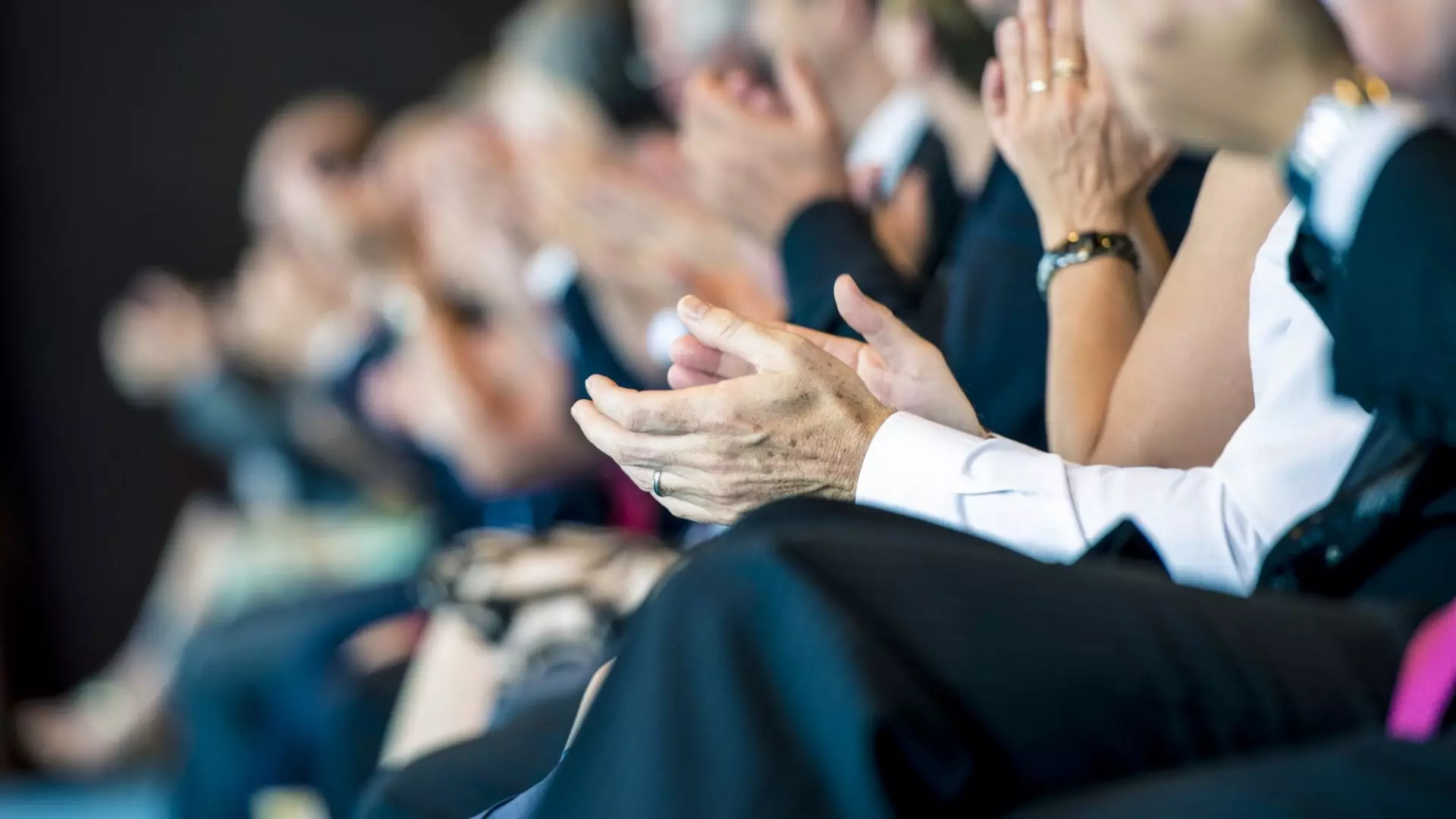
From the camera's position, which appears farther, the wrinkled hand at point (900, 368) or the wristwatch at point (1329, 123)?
the wrinkled hand at point (900, 368)

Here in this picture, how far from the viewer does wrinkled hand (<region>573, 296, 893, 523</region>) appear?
685 mm

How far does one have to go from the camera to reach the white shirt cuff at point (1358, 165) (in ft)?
1.77

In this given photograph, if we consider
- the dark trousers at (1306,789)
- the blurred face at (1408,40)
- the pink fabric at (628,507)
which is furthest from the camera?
the pink fabric at (628,507)

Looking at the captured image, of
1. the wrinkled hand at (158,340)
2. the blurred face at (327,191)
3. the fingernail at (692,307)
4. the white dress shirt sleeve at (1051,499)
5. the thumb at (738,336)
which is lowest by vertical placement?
the wrinkled hand at (158,340)

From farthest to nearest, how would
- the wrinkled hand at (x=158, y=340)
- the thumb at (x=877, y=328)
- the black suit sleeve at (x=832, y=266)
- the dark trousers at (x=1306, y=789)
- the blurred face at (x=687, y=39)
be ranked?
1. the wrinkled hand at (x=158, y=340)
2. the blurred face at (x=687, y=39)
3. the black suit sleeve at (x=832, y=266)
4. the thumb at (x=877, y=328)
5. the dark trousers at (x=1306, y=789)

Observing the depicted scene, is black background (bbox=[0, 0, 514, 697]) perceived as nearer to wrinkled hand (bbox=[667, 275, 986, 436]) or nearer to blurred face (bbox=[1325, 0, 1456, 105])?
wrinkled hand (bbox=[667, 275, 986, 436])

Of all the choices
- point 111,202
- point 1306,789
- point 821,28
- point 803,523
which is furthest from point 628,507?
point 111,202

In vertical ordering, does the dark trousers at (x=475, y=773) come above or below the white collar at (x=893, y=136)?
below

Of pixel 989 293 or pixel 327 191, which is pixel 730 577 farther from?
pixel 327 191

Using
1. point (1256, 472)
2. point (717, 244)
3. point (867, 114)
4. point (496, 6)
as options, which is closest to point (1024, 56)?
point (1256, 472)

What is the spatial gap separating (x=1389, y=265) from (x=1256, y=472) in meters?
0.18

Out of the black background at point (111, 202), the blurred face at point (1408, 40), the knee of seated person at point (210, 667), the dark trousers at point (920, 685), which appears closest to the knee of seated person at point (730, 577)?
the dark trousers at point (920, 685)

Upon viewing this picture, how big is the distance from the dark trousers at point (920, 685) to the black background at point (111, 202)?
10.3 feet

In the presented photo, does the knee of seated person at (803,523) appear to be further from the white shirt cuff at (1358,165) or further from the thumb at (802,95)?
the thumb at (802,95)
